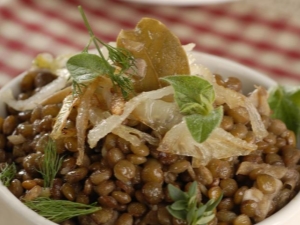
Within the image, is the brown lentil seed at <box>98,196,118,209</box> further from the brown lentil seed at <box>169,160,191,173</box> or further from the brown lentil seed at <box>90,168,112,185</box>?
the brown lentil seed at <box>169,160,191,173</box>

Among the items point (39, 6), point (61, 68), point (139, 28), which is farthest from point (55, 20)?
point (139, 28)

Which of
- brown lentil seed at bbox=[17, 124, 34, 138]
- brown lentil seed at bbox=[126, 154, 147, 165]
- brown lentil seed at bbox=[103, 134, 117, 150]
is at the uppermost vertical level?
brown lentil seed at bbox=[103, 134, 117, 150]

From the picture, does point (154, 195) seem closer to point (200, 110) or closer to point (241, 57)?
point (200, 110)

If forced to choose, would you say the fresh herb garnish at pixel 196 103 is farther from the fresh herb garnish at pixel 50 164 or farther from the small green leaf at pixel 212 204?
the fresh herb garnish at pixel 50 164

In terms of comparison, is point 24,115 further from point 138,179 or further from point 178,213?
point 178,213

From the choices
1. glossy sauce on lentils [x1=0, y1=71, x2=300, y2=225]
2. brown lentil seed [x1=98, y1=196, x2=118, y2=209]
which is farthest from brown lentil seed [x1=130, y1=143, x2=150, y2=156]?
brown lentil seed [x1=98, y1=196, x2=118, y2=209]

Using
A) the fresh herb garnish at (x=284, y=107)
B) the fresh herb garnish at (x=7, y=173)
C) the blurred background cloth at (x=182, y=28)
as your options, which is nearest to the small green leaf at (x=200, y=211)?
the fresh herb garnish at (x=7, y=173)

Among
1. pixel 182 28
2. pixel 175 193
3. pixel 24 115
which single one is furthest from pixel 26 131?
pixel 182 28
